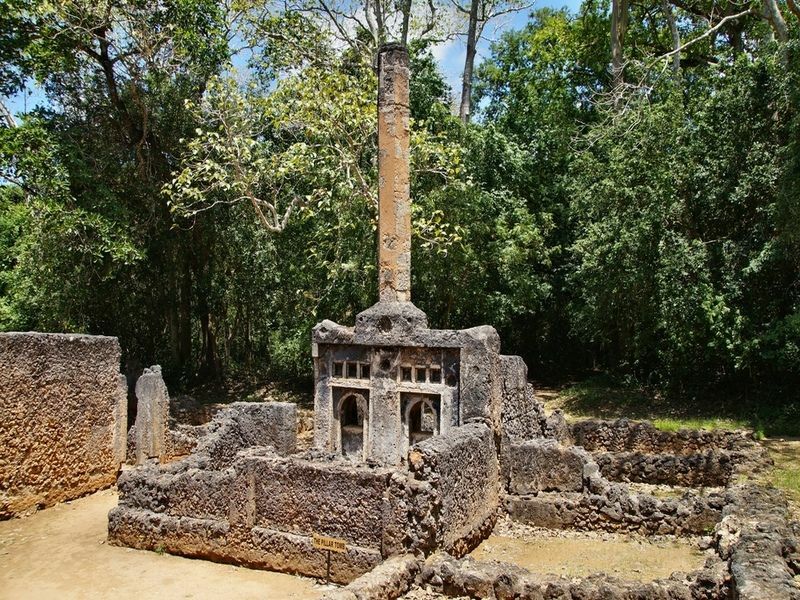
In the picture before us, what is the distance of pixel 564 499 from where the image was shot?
10680 mm

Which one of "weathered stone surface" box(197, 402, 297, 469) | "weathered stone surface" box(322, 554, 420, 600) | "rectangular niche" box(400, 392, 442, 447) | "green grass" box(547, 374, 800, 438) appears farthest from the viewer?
"green grass" box(547, 374, 800, 438)

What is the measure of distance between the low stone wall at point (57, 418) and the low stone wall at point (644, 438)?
29.2 feet

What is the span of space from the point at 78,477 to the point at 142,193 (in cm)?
1070

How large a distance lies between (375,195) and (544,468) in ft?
31.0

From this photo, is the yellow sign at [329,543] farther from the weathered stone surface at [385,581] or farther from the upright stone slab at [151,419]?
the upright stone slab at [151,419]

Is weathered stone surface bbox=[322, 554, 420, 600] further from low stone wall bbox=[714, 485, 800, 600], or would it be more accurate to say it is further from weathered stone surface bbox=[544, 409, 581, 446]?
weathered stone surface bbox=[544, 409, 581, 446]

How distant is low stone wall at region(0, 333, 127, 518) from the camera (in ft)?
37.8

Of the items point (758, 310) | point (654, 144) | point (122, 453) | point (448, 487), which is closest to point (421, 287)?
point (654, 144)

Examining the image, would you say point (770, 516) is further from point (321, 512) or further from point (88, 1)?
point (88, 1)

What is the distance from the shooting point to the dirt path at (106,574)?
28.1ft

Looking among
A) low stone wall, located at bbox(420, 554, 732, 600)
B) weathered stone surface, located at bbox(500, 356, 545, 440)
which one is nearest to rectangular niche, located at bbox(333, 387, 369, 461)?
weathered stone surface, located at bbox(500, 356, 545, 440)

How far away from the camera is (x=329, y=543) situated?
28.6 feet

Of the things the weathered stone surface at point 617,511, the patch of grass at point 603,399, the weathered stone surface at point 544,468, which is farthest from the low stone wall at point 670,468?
the patch of grass at point 603,399

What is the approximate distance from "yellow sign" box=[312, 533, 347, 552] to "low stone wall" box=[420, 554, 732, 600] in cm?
113
